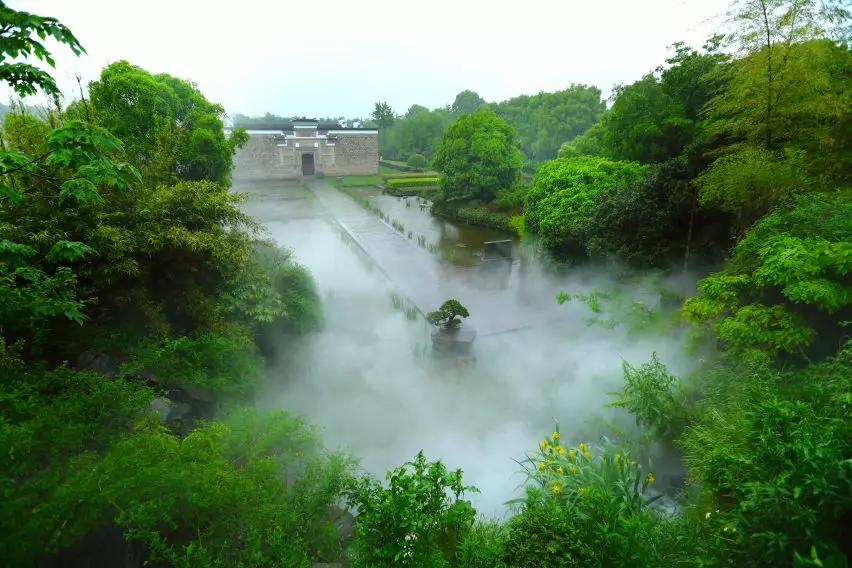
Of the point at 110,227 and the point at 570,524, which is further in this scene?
the point at 110,227

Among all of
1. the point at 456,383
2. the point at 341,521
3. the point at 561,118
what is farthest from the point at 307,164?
the point at 341,521

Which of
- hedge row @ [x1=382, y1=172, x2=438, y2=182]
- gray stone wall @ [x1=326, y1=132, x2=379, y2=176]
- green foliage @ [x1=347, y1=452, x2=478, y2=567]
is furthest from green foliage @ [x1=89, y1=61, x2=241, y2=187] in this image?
gray stone wall @ [x1=326, y1=132, x2=379, y2=176]

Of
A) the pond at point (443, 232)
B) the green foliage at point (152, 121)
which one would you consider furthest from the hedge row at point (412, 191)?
the green foliage at point (152, 121)

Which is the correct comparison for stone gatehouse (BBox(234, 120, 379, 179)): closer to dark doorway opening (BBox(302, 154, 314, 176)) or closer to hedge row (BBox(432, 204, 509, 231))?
dark doorway opening (BBox(302, 154, 314, 176))

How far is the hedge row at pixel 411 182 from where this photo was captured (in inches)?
1211

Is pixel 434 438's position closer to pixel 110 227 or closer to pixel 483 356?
pixel 483 356

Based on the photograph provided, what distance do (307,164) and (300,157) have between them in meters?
0.87

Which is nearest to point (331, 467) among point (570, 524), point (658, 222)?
point (570, 524)

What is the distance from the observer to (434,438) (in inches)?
264

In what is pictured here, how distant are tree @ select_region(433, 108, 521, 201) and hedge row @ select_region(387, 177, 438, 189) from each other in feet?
26.6

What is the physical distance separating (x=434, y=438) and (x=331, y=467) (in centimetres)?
301

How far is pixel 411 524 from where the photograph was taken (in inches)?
122

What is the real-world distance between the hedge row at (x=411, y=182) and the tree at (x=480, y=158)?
26.6 ft

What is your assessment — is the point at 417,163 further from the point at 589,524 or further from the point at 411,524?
the point at 411,524
